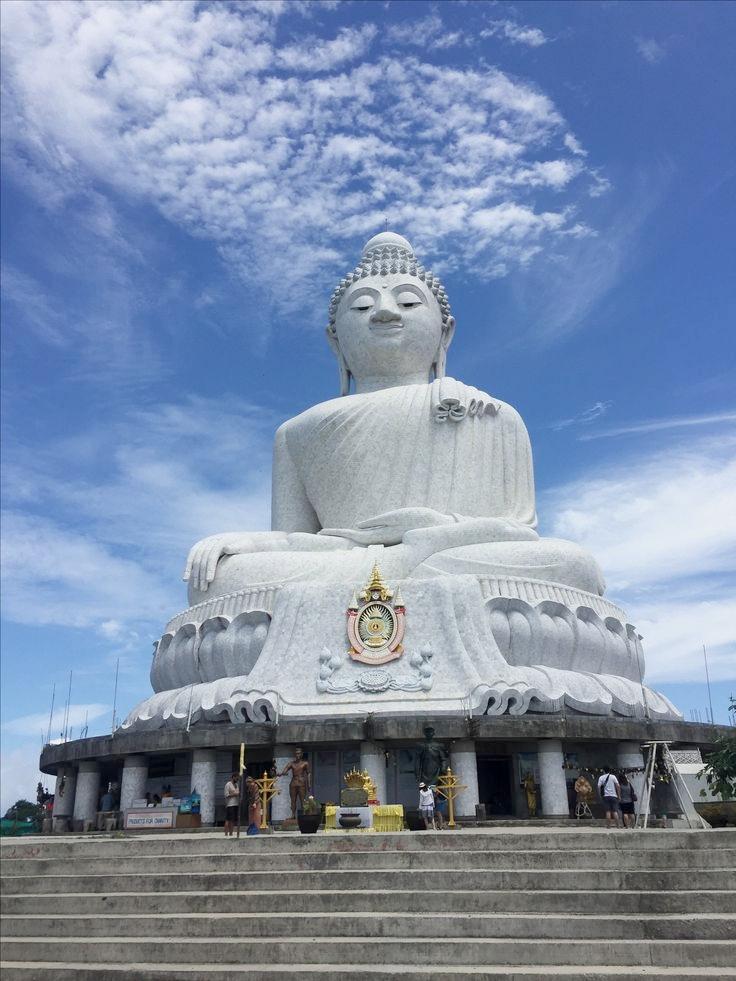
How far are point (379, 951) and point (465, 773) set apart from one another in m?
6.62

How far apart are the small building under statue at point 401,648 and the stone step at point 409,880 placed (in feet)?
15.4

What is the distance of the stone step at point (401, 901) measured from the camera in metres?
5.99

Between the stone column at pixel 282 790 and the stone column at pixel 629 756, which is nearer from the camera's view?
the stone column at pixel 282 790

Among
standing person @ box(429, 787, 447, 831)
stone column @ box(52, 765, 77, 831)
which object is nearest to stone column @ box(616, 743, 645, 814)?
standing person @ box(429, 787, 447, 831)

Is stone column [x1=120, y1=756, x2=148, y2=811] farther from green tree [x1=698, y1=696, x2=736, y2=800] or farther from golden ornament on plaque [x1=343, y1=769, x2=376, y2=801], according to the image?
green tree [x1=698, y1=696, x2=736, y2=800]

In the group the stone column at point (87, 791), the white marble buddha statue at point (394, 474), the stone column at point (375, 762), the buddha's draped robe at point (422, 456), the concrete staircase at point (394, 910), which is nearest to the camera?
the concrete staircase at point (394, 910)

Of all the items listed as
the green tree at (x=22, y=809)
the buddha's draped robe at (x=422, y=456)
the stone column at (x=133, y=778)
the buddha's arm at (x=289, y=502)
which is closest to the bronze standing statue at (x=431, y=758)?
the stone column at (x=133, y=778)

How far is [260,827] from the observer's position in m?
11.1

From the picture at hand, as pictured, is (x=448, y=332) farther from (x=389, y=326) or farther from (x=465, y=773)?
(x=465, y=773)

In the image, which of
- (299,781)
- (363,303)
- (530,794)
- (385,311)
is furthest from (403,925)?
(363,303)

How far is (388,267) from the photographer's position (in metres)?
20.0

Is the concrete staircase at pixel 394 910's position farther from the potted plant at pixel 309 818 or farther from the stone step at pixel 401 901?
the potted plant at pixel 309 818

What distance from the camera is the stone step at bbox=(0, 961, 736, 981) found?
5227mm

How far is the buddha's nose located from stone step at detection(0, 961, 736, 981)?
49.1 ft
